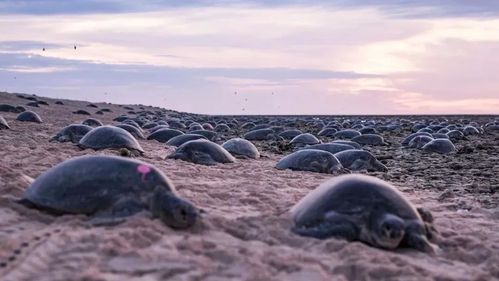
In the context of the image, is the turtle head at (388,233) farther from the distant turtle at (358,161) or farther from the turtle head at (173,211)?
the distant turtle at (358,161)

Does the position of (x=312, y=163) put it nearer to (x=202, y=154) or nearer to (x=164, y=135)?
(x=202, y=154)

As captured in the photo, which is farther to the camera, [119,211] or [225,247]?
[119,211]

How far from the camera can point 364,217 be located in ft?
13.3

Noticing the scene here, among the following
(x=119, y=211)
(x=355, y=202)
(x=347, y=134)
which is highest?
(x=355, y=202)

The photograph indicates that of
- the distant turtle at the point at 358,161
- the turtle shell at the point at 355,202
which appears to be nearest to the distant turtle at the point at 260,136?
the distant turtle at the point at 358,161

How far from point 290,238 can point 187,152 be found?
5062 mm

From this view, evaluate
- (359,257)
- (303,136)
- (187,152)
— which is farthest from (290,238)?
(303,136)

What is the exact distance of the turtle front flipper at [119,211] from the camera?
13.1 ft

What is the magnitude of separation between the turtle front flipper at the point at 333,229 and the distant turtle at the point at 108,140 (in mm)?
5859

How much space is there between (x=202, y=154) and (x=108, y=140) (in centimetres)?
162

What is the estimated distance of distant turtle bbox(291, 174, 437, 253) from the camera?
3965 mm

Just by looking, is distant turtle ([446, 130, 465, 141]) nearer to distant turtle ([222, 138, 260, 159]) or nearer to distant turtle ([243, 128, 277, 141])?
distant turtle ([243, 128, 277, 141])

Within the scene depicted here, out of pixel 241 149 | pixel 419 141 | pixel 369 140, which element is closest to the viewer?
pixel 241 149

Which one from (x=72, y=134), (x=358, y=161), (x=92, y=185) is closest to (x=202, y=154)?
(x=358, y=161)
